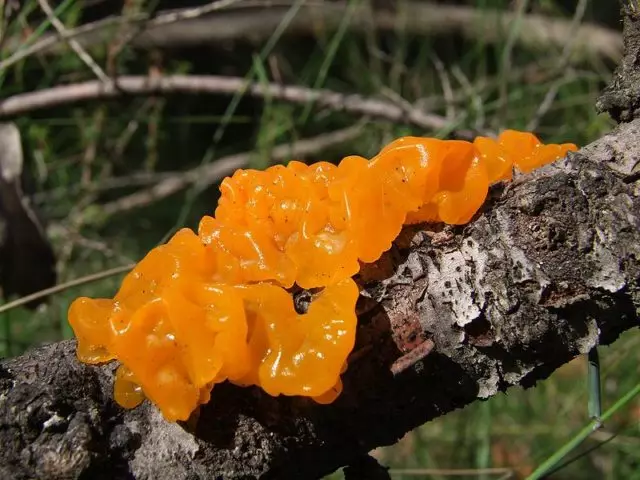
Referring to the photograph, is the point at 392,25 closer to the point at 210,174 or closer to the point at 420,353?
the point at 210,174

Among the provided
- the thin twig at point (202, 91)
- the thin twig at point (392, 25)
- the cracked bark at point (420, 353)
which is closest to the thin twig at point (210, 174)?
the thin twig at point (202, 91)

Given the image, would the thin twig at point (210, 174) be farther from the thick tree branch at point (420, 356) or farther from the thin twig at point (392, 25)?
the thick tree branch at point (420, 356)

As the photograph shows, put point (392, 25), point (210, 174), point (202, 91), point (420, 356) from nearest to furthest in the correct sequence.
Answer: point (420, 356), point (202, 91), point (210, 174), point (392, 25)

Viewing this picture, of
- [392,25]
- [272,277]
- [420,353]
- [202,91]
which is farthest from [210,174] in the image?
[420,353]

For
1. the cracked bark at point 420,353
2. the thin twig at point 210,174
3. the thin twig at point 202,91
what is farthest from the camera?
the thin twig at point 210,174

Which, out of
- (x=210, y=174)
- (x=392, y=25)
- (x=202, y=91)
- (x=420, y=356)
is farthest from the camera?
(x=392, y=25)

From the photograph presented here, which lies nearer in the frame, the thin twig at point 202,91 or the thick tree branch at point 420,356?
the thick tree branch at point 420,356

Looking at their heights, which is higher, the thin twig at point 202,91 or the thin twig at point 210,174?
the thin twig at point 202,91

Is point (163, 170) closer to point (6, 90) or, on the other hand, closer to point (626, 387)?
point (6, 90)
